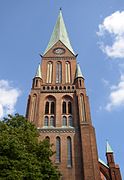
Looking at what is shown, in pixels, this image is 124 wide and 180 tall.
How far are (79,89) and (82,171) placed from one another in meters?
12.4

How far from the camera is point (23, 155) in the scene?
16219 mm

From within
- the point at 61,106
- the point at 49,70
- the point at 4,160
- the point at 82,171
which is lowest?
the point at 4,160

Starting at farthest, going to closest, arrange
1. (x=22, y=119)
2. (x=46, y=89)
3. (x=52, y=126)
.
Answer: (x=46, y=89) → (x=52, y=126) → (x=22, y=119)

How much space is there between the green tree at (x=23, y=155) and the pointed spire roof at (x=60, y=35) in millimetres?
28386

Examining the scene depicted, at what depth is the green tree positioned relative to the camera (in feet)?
50.7

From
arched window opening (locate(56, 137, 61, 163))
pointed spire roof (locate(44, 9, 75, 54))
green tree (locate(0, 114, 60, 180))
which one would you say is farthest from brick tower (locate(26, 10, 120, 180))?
green tree (locate(0, 114, 60, 180))

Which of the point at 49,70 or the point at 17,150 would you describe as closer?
the point at 17,150

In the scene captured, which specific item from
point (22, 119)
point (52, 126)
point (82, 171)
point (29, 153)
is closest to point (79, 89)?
point (52, 126)

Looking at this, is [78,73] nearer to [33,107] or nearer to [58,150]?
[33,107]

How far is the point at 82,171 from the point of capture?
25.8 metres

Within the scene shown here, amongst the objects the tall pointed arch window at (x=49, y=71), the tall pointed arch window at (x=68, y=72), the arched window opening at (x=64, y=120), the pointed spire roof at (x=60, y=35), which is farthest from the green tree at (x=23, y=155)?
the pointed spire roof at (x=60, y=35)

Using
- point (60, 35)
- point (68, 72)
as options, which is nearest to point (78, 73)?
point (68, 72)

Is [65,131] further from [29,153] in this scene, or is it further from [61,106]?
[29,153]

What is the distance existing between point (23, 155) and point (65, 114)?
653 inches
